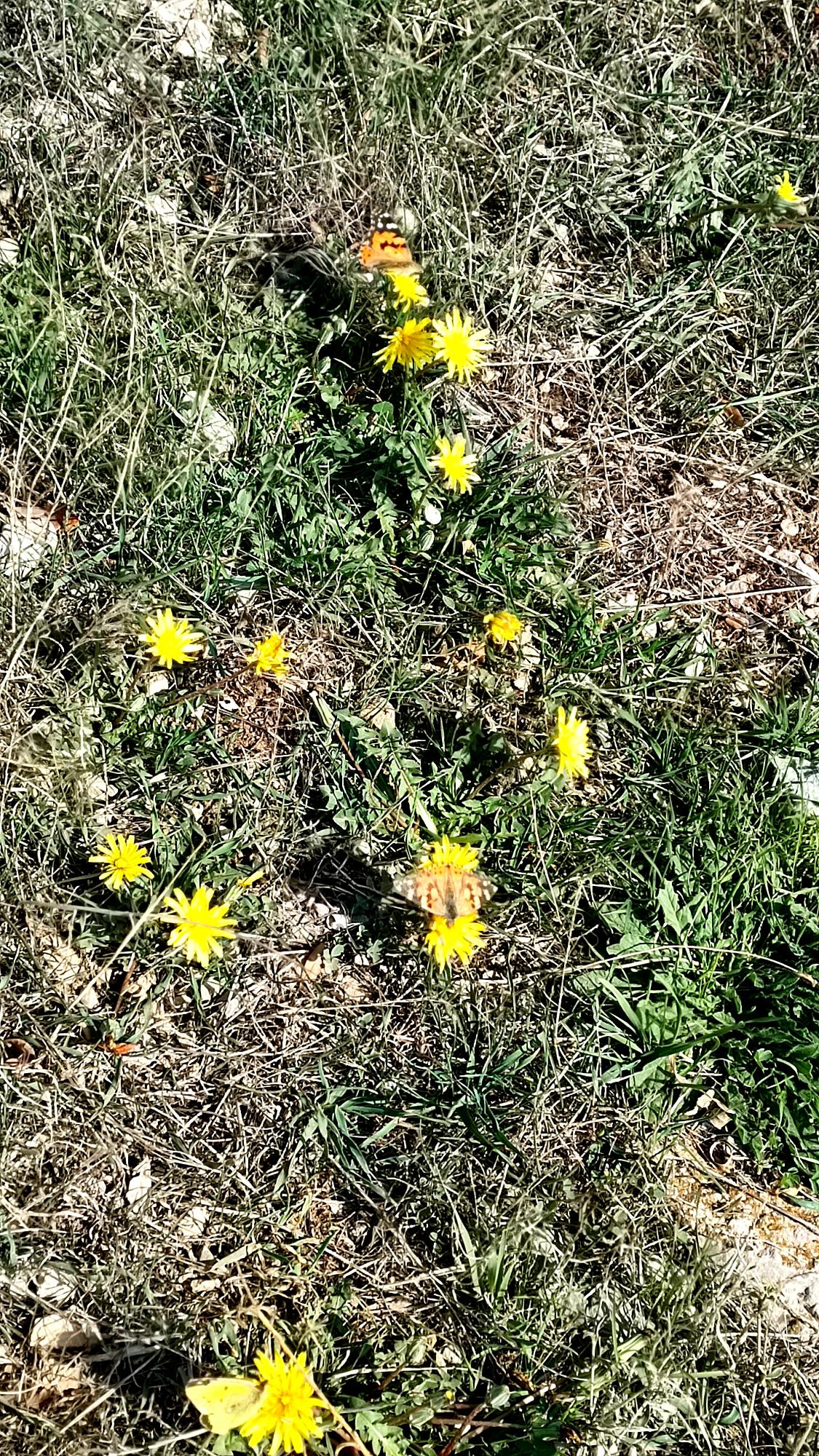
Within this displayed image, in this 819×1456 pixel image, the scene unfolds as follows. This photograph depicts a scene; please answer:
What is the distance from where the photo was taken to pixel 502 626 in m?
2.59

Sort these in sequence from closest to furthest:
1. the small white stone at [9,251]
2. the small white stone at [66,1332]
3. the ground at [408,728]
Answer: the small white stone at [66,1332]
the ground at [408,728]
the small white stone at [9,251]

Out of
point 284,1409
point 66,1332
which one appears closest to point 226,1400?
point 284,1409

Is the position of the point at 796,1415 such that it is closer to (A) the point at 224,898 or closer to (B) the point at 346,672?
(A) the point at 224,898

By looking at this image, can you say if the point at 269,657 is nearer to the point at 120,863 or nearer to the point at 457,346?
the point at 120,863

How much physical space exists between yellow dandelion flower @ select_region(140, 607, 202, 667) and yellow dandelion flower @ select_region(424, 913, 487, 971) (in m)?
0.78

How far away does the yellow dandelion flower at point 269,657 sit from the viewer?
2.44 m

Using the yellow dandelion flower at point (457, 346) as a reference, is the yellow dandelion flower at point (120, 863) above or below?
below

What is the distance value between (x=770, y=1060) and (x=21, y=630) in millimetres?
1901

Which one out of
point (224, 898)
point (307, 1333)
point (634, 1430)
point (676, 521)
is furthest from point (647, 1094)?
point (676, 521)

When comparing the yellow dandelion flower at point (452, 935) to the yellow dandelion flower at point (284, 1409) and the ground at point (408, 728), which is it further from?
the yellow dandelion flower at point (284, 1409)

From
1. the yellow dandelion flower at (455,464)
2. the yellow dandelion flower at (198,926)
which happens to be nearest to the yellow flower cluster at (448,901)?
the yellow dandelion flower at (198,926)

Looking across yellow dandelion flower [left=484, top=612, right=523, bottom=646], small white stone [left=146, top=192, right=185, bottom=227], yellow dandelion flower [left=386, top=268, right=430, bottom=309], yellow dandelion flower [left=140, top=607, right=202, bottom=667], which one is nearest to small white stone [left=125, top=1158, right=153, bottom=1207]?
yellow dandelion flower [left=140, top=607, right=202, bottom=667]

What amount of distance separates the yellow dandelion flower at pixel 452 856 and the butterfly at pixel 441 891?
40 mm

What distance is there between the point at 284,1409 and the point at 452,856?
1.03m
